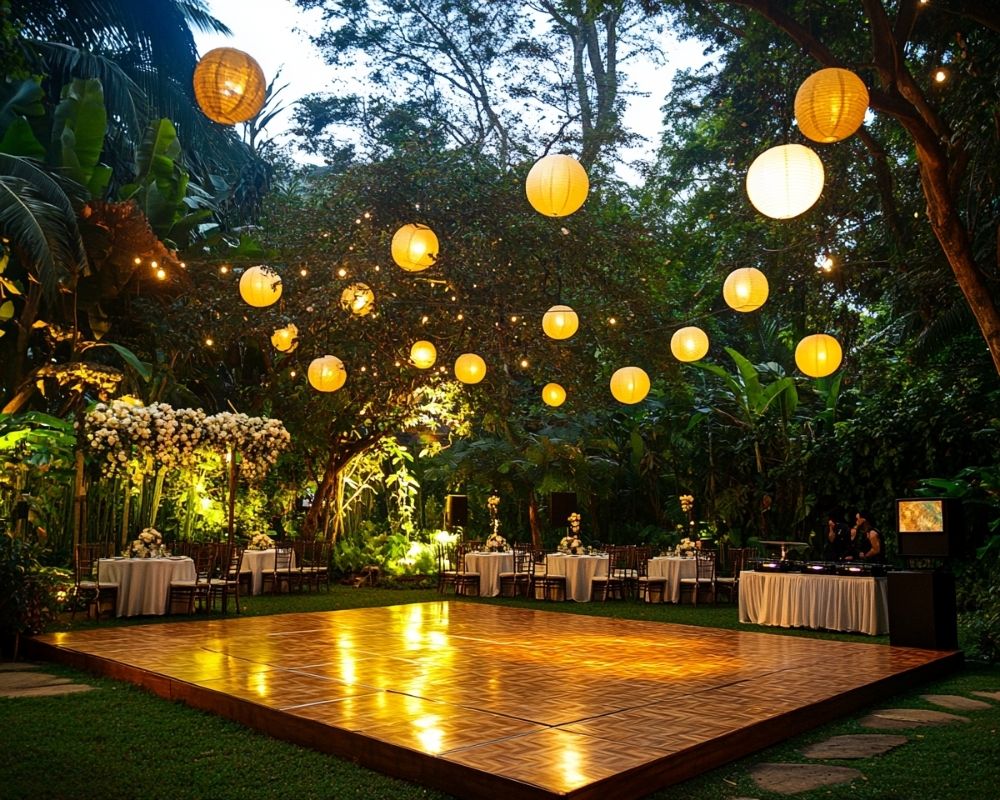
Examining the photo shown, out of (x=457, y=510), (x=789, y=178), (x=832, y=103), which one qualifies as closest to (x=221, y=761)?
(x=789, y=178)

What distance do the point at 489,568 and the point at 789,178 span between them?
8.49 m

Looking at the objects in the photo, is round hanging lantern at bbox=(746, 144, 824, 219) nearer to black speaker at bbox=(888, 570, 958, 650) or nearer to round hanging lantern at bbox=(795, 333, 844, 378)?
round hanging lantern at bbox=(795, 333, 844, 378)

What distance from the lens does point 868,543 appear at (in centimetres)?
1085

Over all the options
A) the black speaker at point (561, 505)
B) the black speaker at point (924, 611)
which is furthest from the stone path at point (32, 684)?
the black speaker at point (561, 505)

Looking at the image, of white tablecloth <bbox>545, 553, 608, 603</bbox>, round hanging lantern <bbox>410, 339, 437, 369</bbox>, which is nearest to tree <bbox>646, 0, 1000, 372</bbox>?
round hanging lantern <bbox>410, 339, 437, 369</bbox>

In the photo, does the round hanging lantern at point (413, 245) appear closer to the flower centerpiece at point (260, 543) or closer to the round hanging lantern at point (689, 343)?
the round hanging lantern at point (689, 343)

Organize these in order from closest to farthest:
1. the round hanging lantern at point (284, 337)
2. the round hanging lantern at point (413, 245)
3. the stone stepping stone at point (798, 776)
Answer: the stone stepping stone at point (798, 776), the round hanging lantern at point (413, 245), the round hanging lantern at point (284, 337)

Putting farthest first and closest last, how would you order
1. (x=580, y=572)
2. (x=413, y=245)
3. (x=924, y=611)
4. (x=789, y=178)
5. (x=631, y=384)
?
(x=580, y=572) → (x=631, y=384) → (x=924, y=611) → (x=413, y=245) → (x=789, y=178)

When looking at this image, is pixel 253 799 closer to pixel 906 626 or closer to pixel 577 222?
pixel 906 626

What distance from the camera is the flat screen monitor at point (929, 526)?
7.77 m

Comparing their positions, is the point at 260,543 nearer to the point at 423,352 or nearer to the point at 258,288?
the point at 423,352

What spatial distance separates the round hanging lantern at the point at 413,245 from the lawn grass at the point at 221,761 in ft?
12.5

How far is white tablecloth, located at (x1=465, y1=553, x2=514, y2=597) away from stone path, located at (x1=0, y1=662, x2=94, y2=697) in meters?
6.68

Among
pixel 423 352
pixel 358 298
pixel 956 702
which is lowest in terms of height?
pixel 956 702
